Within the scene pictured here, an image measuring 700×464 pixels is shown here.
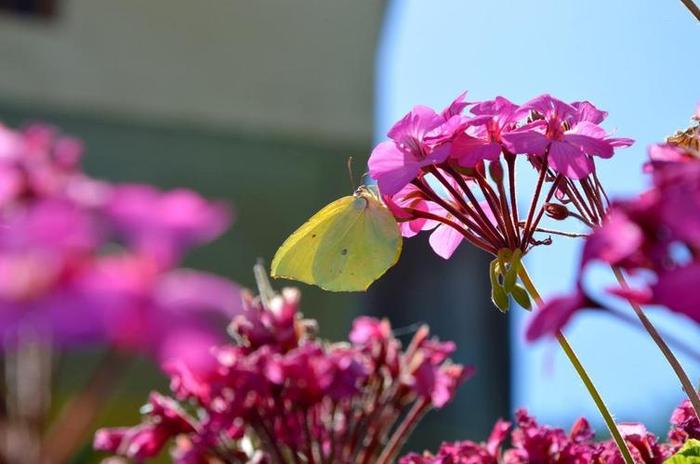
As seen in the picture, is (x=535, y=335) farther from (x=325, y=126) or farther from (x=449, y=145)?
(x=325, y=126)

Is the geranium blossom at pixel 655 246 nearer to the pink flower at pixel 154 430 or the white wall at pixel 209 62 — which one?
the pink flower at pixel 154 430

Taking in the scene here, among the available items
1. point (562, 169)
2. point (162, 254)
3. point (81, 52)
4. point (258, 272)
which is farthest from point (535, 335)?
point (81, 52)

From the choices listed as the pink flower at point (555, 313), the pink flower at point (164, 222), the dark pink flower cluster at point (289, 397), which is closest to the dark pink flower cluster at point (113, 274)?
the pink flower at point (164, 222)

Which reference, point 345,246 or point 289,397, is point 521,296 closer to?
point 289,397

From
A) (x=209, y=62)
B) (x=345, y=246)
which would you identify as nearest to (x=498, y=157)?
(x=345, y=246)

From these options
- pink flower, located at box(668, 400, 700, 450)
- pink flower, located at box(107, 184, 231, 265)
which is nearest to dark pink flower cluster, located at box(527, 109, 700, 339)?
pink flower, located at box(107, 184, 231, 265)

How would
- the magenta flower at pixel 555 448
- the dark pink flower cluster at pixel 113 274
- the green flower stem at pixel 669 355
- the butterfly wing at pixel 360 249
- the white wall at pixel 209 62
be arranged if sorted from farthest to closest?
the white wall at pixel 209 62 → the butterfly wing at pixel 360 249 → the magenta flower at pixel 555 448 → the green flower stem at pixel 669 355 → the dark pink flower cluster at pixel 113 274
